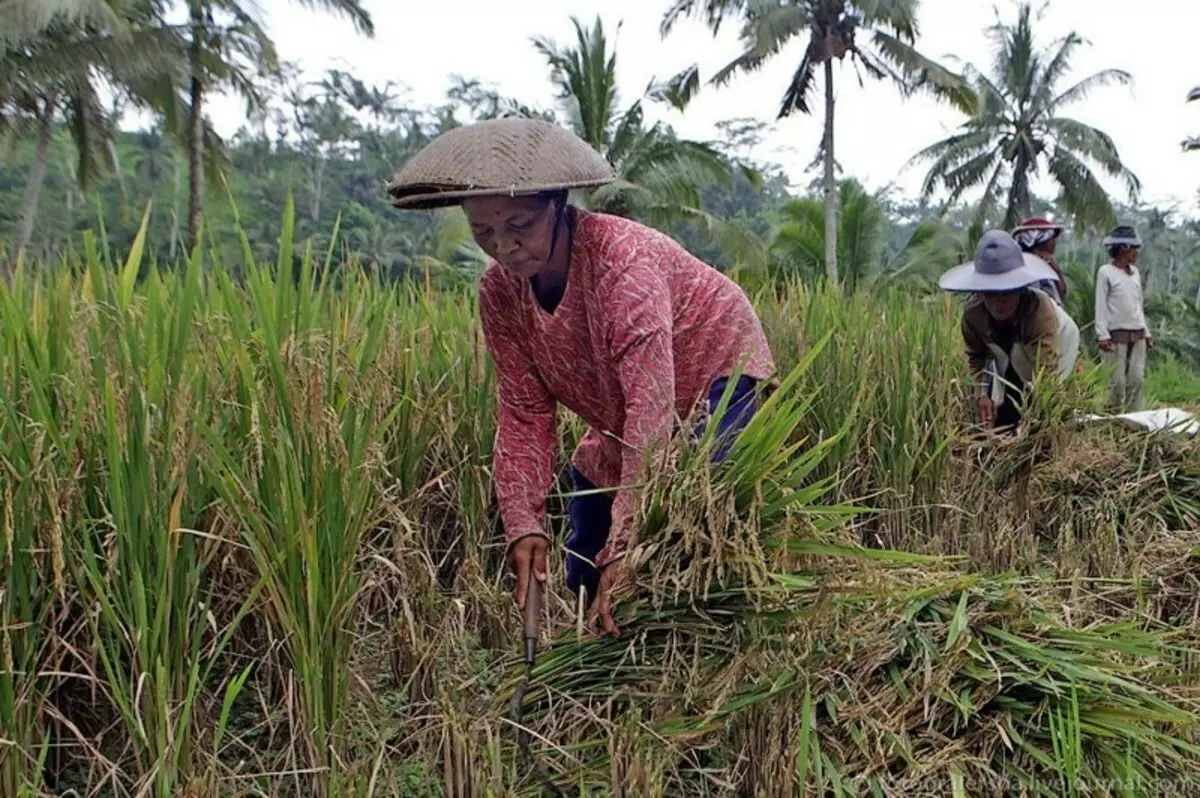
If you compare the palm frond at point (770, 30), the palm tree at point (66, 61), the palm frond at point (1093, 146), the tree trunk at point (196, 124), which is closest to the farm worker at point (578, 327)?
the palm tree at point (66, 61)

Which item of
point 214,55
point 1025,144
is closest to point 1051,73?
point 1025,144

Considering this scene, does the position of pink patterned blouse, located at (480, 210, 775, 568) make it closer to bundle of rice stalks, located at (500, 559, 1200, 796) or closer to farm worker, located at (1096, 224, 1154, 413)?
bundle of rice stalks, located at (500, 559, 1200, 796)

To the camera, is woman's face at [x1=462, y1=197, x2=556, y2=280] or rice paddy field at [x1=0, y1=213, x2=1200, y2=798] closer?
rice paddy field at [x1=0, y1=213, x2=1200, y2=798]

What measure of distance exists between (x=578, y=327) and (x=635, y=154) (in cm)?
1309

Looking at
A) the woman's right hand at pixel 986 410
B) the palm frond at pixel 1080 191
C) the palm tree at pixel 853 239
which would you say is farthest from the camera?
the palm frond at pixel 1080 191

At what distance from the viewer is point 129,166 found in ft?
110

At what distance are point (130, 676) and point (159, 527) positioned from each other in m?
0.21

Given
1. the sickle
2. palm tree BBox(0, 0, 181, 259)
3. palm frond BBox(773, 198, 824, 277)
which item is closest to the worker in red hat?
the sickle

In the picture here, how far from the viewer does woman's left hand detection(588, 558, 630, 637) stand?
1.39 meters

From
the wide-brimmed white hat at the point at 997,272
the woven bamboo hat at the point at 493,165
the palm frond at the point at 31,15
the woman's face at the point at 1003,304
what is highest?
the palm frond at the point at 31,15

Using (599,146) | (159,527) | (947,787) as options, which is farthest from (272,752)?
(599,146)

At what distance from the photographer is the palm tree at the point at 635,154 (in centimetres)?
1373

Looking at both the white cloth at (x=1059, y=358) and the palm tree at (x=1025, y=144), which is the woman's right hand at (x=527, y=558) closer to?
the white cloth at (x=1059, y=358)

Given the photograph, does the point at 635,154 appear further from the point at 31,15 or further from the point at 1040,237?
the point at 1040,237
